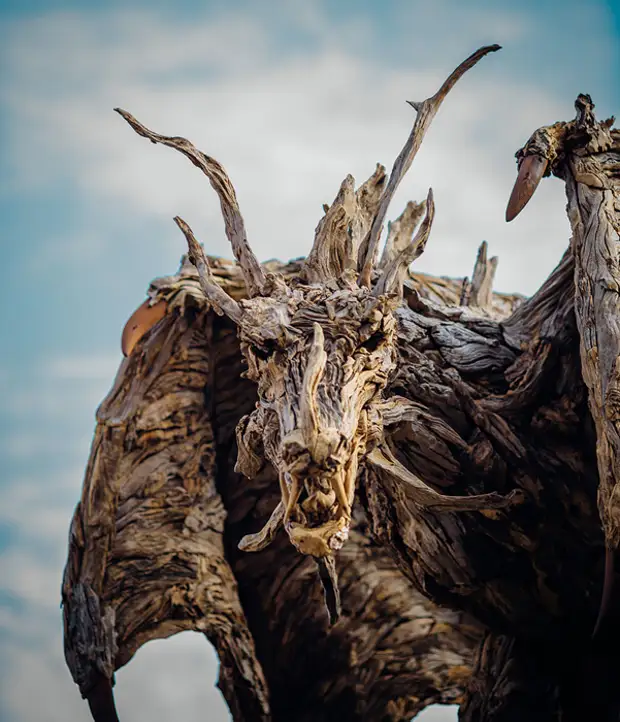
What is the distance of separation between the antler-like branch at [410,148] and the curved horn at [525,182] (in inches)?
21.0

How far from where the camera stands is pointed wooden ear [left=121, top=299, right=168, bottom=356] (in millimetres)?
5012

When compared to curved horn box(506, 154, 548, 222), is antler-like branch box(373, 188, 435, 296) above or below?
below

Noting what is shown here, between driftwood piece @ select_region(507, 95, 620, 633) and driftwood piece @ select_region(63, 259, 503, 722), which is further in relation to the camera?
driftwood piece @ select_region(63, 259, 503, 722)

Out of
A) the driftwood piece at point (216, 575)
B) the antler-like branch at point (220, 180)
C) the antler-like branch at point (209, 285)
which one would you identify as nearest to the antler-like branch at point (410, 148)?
the antler-like branch at point (220, 180)

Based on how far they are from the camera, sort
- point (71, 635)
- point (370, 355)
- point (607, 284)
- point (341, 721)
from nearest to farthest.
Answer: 1. point (370, 355)
2. point (607, 284)
3. point (71, 635)
4. point (341, 721)

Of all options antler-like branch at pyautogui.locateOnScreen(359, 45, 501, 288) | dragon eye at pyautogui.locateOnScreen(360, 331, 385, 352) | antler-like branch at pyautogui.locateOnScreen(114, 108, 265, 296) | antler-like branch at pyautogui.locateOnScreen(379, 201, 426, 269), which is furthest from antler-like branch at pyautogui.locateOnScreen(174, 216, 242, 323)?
antler-like branch at pyautogui.locateOnScreen(379, 201, 426, 269)

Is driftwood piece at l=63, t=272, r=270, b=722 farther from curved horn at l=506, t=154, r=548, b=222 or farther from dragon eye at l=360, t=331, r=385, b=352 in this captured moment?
dragon eye at l=360, t=331, r=385, b=352

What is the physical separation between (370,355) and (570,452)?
1450 millimetres

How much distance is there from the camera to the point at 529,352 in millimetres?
4547

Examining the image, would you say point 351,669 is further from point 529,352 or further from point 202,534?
point 529,352

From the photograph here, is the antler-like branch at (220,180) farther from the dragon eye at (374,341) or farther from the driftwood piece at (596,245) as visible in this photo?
the driftwood piece at (596,245)

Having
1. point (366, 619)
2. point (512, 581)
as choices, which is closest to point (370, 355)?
point (512, 581)

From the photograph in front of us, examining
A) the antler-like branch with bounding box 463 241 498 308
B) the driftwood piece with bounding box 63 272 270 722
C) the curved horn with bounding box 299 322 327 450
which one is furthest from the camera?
the antler-like branch with bounding box 463 241 498 308

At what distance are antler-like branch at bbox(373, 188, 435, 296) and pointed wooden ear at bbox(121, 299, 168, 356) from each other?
1670 mm
